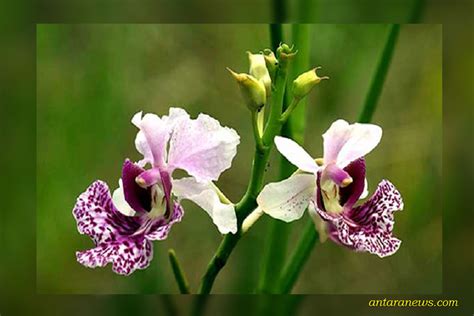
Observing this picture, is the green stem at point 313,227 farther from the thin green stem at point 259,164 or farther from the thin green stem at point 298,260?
the thin green stem at point 259,164

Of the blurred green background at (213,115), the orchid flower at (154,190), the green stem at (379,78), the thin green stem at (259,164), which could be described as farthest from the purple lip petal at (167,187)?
the blurred green background at (213,115)

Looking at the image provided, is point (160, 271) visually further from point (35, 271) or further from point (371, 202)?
point (371, 202)

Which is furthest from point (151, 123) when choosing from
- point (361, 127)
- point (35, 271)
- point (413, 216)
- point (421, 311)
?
point (413, 216)

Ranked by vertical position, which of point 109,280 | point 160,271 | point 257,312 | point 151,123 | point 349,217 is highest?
point 151,123

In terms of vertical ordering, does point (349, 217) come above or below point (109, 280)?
above

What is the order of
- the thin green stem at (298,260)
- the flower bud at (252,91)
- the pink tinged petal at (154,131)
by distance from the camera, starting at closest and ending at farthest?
1. the flower bud at (252,91)
2. the pink tinged petal at (154,131)
3. the thin green stem at (298,260)

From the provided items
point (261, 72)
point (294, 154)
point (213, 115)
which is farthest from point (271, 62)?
point (213, 115)

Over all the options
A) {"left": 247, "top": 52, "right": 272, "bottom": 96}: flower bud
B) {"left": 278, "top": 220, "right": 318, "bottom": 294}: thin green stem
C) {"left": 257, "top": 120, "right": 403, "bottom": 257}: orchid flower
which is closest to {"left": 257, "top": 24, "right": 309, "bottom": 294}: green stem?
{"left": 278, "top": 220, "right": 318, "bottom": 294}: thin green stem
